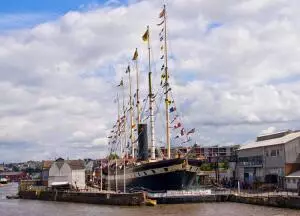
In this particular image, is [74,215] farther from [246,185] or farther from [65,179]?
[65,179]

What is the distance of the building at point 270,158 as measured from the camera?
9625 cm

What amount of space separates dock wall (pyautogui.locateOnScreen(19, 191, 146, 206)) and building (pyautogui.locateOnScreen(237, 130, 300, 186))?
87.4 feet

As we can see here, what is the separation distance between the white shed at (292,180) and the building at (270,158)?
3.18 metres

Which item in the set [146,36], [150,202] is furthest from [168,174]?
[146,36]

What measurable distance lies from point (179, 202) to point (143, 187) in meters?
14.3

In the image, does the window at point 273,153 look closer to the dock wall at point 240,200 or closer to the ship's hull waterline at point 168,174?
the ship's hull waterline at point 168,174

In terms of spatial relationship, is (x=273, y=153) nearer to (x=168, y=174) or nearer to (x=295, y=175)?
(x=295, y=175)

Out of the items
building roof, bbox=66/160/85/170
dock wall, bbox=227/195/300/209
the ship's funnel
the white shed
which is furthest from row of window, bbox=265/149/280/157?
building roof, bbox=66/160/85/170

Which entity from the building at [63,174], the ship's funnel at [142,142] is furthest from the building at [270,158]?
the building at [63,174]

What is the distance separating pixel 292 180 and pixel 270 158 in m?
12.3

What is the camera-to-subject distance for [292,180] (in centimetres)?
9019

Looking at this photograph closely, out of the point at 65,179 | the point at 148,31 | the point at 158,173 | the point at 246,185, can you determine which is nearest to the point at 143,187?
the point at 158,173

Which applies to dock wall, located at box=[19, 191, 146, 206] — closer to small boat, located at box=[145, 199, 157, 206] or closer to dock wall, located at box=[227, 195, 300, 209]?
small boat, located at box=[145, 199, 157, 206]

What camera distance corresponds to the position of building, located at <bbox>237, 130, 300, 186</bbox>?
96250 mm
